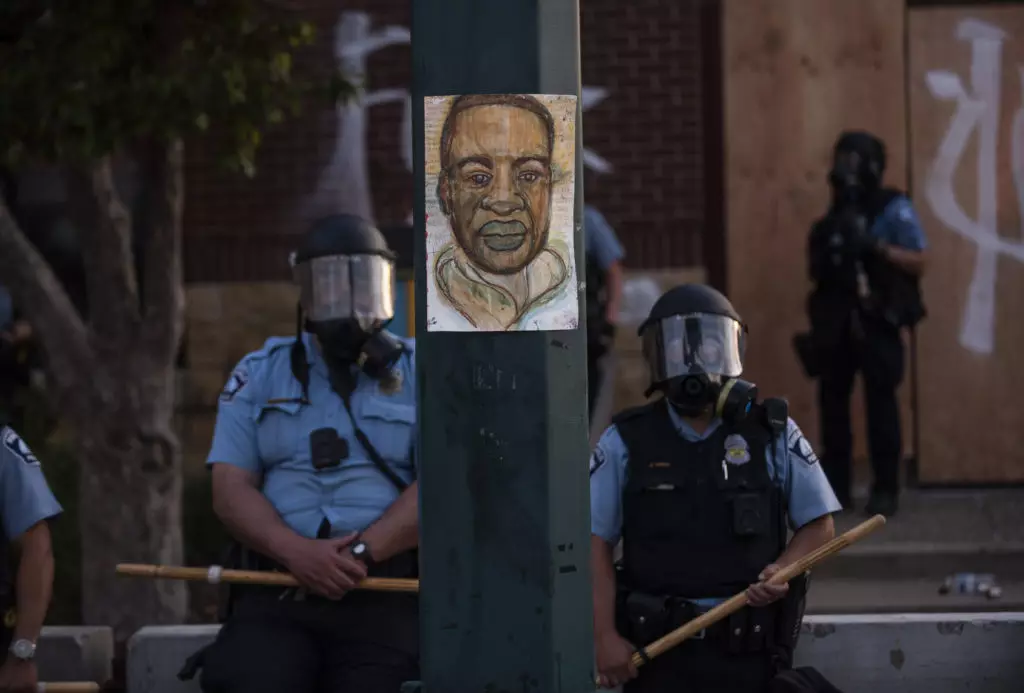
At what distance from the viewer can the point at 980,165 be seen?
8.79 m

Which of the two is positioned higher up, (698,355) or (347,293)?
(347,293)

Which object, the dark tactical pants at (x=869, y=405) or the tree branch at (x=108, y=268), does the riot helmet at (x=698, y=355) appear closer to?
the tree branch at (x=108, y=268)

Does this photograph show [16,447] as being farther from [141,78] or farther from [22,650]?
[141,78]

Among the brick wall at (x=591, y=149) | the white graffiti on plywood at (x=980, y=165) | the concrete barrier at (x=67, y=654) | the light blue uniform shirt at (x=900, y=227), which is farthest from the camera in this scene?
the brick wall at (x=591, y=149)

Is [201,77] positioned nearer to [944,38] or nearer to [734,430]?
[734,430]

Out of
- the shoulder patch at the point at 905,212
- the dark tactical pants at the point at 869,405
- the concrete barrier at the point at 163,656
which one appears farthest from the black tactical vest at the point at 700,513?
the shoulder patch at the point at 905,212

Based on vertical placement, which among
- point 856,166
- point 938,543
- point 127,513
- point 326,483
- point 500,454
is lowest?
point 938,543

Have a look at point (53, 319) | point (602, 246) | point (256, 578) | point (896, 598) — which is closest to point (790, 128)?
point (602, 246)

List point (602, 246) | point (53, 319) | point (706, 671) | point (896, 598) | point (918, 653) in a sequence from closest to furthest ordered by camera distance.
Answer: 1. point (706, 671)
2. point (918, 653)
3. point (53, 319)
4. point (896, 598)
5. point (602, 246)

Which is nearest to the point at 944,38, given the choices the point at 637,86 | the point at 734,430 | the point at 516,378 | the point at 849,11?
the point at 849,11

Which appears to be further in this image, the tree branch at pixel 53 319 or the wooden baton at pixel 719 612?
the tree branch at pixel 53 319

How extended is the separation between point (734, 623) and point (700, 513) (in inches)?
12.3

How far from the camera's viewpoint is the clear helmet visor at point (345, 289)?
4.60 meters

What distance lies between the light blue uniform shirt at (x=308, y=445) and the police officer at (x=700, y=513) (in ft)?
1.80
